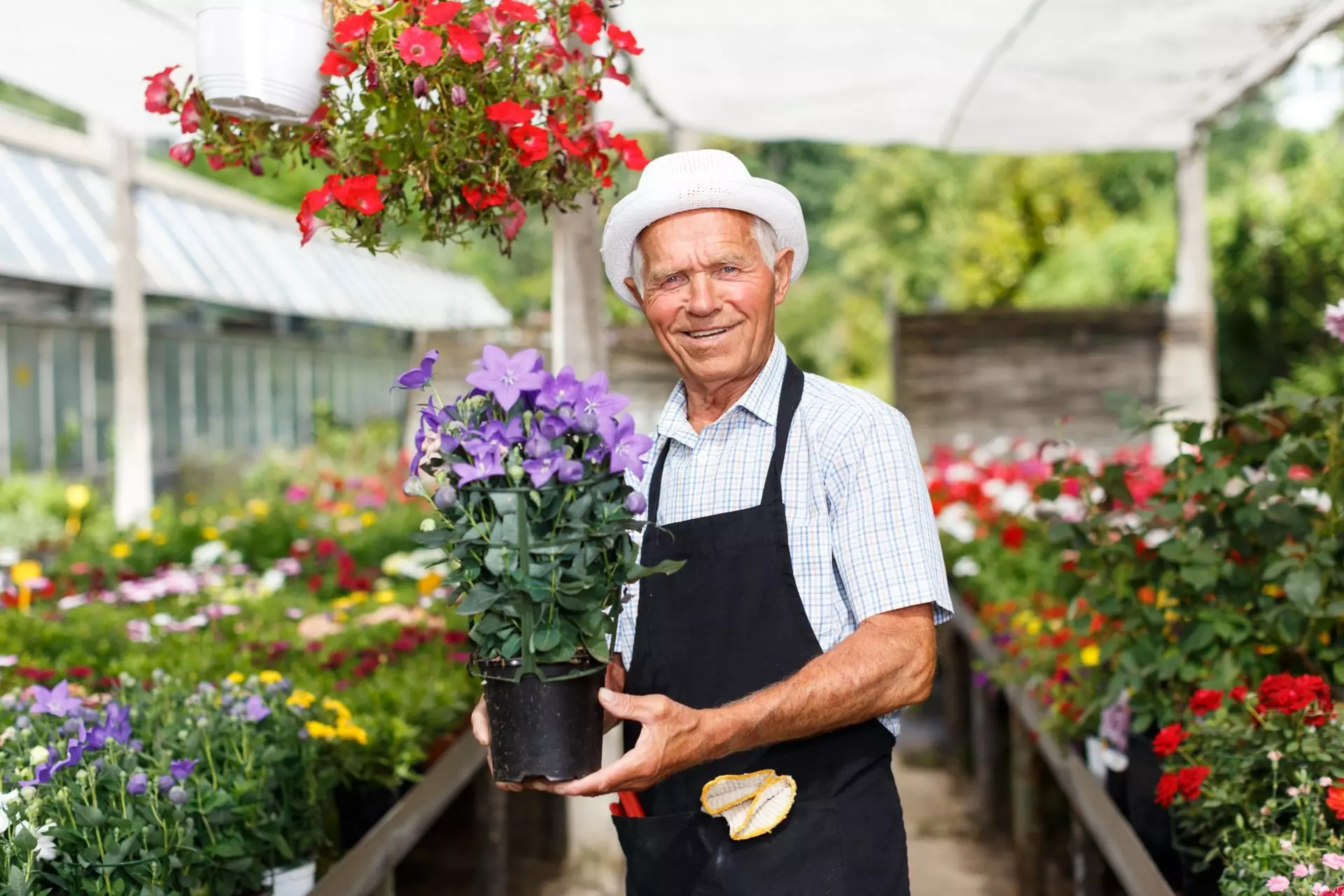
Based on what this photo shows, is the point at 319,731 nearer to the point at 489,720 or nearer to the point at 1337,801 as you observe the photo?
the point at 489,720

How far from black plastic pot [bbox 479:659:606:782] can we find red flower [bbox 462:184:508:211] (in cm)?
62

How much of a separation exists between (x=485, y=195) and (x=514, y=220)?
117 millimetres

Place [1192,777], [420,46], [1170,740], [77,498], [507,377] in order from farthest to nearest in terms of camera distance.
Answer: [77,498]
[1170,740]
[1192,777]
[420,46]
[507,377]

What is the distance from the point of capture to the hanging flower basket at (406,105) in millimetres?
1500

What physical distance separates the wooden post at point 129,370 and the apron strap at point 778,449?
5227 millimetres

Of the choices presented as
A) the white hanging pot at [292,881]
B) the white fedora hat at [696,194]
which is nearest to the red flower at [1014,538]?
the white hanging pot at [292,881]

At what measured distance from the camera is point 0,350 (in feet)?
27.3

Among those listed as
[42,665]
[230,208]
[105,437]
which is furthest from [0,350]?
[42,665]

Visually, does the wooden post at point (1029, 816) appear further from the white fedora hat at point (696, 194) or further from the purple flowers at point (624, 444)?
the purple flowers at point (624, 444)

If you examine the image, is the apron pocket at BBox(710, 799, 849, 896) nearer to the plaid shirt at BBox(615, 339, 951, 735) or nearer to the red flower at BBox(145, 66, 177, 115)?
the plaid shirt at BBox(615, 339, 951, 735)

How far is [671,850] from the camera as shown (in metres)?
1.54

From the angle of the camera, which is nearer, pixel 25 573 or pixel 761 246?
pixel 761 246

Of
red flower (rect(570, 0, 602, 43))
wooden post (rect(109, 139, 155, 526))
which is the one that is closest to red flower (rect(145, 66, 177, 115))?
red flower (rect(570, 0, 602, 43))

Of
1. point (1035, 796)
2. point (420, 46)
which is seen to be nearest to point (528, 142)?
point (420, 46)
